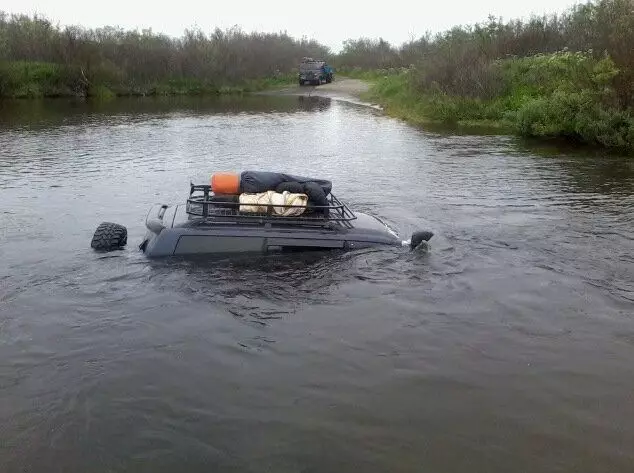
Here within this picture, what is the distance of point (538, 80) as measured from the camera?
2948cm

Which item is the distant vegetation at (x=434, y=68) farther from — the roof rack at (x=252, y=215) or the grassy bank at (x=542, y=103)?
the roof rack at (x=252, y=215)

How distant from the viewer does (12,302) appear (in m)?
9.05

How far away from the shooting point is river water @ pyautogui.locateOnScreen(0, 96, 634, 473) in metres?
5.98

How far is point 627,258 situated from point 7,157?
18478 millimetres

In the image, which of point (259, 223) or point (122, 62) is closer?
point (259, 223)

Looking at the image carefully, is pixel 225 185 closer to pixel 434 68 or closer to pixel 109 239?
pixel 109 239

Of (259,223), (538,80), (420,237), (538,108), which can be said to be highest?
(538,80)

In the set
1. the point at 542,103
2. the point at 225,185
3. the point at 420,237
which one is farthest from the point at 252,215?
the point at 542,103

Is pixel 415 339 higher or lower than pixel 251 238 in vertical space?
lower

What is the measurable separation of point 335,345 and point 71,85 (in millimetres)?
46014

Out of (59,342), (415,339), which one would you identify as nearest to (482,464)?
(415,339)

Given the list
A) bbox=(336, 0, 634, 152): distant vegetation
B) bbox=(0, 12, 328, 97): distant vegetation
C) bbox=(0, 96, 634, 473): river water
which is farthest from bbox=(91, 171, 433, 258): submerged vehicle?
bbox=(0, 12, 328, 97): distant vegetation

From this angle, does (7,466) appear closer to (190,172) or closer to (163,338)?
(163,338)

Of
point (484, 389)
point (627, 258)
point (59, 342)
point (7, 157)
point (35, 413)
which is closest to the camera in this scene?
point (35, 413)
